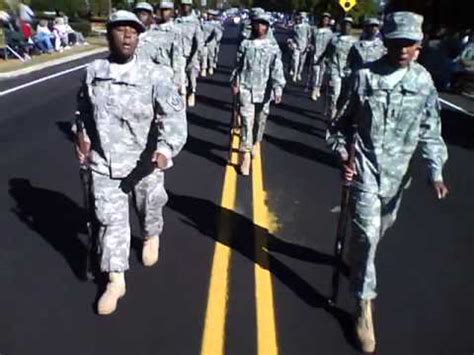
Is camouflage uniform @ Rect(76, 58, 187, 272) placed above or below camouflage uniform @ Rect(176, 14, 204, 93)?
above

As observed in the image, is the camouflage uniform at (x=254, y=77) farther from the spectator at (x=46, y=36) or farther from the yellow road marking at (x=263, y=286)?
the spectator at (x=46, y=36)

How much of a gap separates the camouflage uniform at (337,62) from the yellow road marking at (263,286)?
446 cm

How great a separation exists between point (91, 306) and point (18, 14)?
26.5 metres

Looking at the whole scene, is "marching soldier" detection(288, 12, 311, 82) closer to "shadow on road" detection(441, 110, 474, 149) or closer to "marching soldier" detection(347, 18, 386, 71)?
"shadow on road" detection(441, 110, 474, 149)

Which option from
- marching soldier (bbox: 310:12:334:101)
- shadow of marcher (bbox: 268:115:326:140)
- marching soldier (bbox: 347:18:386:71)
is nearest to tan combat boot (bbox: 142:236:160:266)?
marching soldier (bbox: 347:18:386:71)

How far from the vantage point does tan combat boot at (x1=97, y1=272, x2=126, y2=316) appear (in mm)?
4902

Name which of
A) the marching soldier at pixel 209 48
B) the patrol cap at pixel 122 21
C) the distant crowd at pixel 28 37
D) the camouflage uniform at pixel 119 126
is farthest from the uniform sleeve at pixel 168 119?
the distant crowd at pixel 28 37

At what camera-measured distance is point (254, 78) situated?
353 inches

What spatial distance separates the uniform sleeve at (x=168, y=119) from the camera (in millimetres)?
4874

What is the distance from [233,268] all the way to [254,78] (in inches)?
147

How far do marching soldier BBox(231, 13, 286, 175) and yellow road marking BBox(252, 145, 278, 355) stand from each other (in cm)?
94

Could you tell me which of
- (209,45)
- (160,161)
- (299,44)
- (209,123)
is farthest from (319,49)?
(160,161)

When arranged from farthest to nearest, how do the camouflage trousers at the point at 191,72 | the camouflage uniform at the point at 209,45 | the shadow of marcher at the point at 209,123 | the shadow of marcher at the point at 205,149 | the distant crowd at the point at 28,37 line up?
the distant crowd at the point at 28,37, the camouflage uniform at the point at 209,45, the camouflage trousers at the point at 191,72, the shadow of marcher at the point at 209,123, the shadow of marcher at the point at 205,149

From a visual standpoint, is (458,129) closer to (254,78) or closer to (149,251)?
(254,78)
